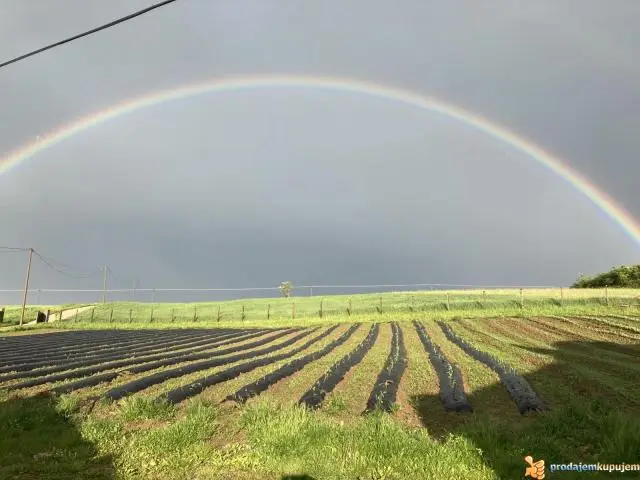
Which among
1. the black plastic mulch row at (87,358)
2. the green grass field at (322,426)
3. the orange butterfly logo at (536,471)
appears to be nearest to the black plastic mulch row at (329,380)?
the green grass field at (322,426)

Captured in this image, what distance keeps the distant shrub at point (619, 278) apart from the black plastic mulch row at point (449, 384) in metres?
74.1

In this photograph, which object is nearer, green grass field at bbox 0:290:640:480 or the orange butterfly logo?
the orange butterfly logo

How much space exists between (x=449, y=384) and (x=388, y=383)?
1.59 meters

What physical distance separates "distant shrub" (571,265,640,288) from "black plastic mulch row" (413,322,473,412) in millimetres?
74083

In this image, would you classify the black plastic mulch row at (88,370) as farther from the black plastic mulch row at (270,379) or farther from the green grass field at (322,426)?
the black plastic mulch row at (270,379)

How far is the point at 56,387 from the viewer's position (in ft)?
39.4

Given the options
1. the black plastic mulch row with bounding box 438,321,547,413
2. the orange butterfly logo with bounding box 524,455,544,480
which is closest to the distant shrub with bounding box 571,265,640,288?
the black plastic mulch row with bounding box 438,321,547,413

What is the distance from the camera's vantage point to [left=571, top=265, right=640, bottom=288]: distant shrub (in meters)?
78.4

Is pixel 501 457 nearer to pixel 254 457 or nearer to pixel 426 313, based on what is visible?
pixel 254 457

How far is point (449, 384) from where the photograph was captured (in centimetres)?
1149

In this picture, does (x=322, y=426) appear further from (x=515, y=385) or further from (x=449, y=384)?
(x=515, y=385)

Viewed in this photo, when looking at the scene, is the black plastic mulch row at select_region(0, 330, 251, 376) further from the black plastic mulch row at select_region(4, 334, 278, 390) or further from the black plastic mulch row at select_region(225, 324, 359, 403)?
the black plastic mulch row at select_region(225, 324, 359, 403)

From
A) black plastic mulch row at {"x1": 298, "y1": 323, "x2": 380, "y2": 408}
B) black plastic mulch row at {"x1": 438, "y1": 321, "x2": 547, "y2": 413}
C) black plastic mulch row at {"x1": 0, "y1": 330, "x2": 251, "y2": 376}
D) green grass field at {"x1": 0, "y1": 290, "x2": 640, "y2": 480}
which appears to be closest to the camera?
green grass field at {"x1": 0, "y1": 290, "x2": 640, "y2": 480}

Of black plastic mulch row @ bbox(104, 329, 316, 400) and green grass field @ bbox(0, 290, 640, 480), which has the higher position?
black plastic mulch row @ bbox(104, 329, 316, 400)
